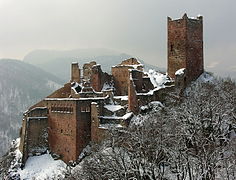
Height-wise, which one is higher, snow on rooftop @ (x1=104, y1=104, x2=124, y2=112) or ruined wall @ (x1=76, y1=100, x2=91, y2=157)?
snow on rooftop @ (x1=104, y1=104, x2=124, y2=112)

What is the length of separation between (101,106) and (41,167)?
10.9 m

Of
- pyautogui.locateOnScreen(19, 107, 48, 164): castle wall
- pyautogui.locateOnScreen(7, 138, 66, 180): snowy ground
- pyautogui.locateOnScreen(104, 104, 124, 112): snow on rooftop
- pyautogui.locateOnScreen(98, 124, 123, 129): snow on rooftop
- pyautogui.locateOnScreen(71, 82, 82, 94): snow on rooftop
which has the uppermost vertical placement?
pyautogui.locateOnScreen(71, 82, 82, 94): snow on rooftop

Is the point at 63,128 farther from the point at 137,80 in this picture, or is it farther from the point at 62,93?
the point at 137,80

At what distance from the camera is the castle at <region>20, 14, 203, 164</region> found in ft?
127

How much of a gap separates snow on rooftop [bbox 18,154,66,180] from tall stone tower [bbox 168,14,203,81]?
683 inches

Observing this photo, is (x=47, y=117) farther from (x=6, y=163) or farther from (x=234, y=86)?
(x=234, y=86)

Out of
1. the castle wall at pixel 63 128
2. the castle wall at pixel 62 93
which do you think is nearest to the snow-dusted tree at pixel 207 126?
the castle wall at pixel 63 128

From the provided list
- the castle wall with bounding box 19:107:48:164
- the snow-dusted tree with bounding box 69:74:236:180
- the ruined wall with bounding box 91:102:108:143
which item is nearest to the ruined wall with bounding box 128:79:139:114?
the snow-dusted tree with bounding box 69:74:236:180

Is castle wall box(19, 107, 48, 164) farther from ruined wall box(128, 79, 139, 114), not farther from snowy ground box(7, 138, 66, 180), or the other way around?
ruined wall box(128, 79, 139, 114)

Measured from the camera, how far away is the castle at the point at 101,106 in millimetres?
38781

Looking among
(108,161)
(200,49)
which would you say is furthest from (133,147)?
→ (200,49)

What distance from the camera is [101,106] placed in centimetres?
4009

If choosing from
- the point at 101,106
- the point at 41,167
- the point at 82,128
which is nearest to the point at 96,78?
the point at 101,106

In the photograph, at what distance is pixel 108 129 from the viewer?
35.7 metres
